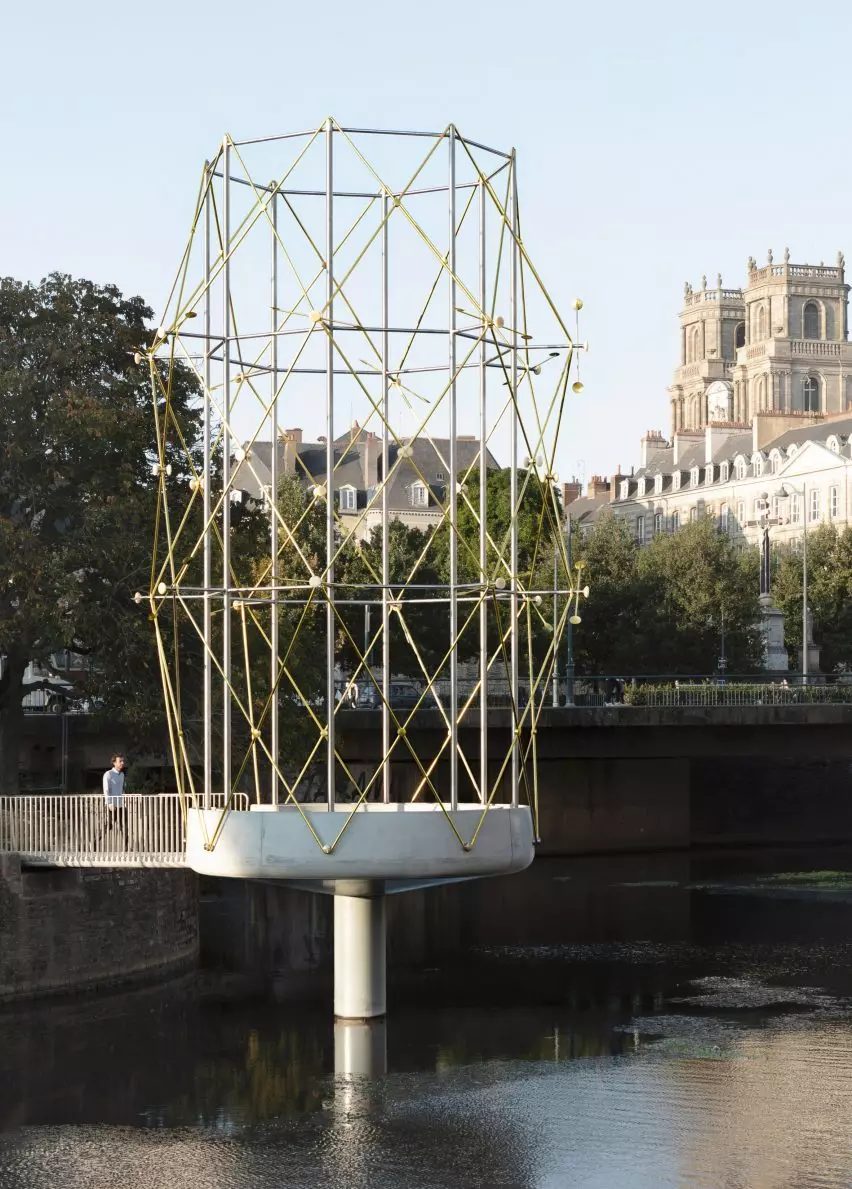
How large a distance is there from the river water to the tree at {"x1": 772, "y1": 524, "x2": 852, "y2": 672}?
184 ft

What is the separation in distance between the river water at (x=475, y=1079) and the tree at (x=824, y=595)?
5615cm

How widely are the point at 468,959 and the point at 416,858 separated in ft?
50.7

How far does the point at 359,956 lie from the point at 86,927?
7.79 m

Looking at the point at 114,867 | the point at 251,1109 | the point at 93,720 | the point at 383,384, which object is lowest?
the point at 251,1109

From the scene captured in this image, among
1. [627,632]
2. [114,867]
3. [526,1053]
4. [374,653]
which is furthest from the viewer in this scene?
[627,632]

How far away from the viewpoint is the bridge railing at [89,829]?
4066 cm

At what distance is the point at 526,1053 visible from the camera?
3600 centimetres

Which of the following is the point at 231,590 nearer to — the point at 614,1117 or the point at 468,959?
the point at 614,1117

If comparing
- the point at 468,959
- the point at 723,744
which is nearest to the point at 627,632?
the point at 723,744

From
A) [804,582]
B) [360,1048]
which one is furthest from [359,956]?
[804,582]

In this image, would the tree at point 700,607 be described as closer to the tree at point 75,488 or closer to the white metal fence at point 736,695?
the white metal fence at point 736,695

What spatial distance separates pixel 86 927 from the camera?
42.3m

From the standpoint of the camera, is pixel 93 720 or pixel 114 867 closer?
pixel 114 867

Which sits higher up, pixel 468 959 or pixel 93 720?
pixel 93 720
